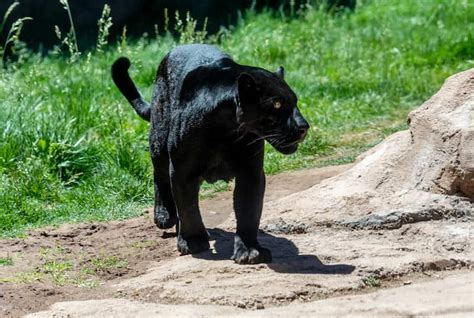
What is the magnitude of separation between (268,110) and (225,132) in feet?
1.13

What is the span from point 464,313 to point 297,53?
784 centimetres

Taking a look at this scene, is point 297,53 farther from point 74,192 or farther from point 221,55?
point 221,55

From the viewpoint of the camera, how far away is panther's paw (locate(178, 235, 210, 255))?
6691 millimetres

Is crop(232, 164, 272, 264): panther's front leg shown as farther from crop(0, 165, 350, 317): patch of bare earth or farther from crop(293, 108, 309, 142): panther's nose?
crop(0, 165, 350, 317): patch of bare earth

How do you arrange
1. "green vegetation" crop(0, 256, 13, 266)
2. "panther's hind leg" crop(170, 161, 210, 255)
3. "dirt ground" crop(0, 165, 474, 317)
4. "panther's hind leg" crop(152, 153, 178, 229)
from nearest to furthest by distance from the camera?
"dirt ground" crop(0, 165, 474, 317) < "panther's hind leg" crop(170, 161, 210, 255) < "green vegetation" crop(0, 256, 13, 266) < "panther's hind leg" crop(152, 153, 178, 229)

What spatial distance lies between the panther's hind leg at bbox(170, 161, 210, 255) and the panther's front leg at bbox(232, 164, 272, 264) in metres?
0.35

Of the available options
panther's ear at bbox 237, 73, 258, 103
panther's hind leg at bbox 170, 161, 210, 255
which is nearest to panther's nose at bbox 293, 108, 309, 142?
Answer: panther's ear at bbox 237, 73, 258, 103

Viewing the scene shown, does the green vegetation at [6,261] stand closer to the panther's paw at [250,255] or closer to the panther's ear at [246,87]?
the panther's paw at [250,255]

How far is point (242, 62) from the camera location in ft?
39.9

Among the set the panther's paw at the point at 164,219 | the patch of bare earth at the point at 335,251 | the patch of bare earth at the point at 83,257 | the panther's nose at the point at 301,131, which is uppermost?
the panther's nose at the point at 301,131

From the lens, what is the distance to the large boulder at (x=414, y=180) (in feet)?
22.2

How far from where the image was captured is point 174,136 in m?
6.57

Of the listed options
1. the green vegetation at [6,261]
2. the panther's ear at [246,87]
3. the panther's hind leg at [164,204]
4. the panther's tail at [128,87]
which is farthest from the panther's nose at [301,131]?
the green vegetation at [6,261]

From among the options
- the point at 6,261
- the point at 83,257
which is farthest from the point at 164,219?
the point at 6,261
